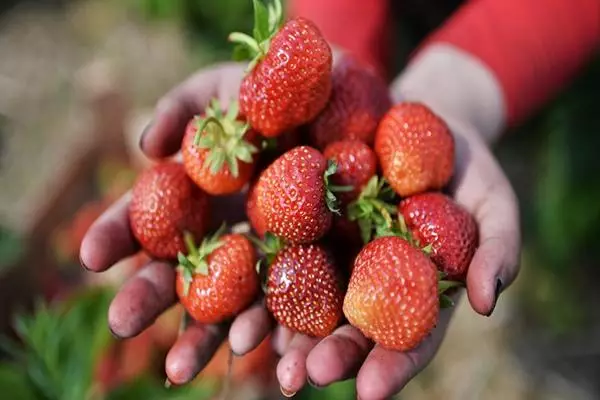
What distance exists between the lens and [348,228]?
0.95 metres

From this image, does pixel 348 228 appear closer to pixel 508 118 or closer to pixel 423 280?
pixel 423 280

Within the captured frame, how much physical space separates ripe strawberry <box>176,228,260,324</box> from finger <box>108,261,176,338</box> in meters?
0.03

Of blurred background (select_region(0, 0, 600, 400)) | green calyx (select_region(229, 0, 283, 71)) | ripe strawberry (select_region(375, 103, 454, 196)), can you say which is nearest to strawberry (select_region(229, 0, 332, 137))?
green calyx (select_region(229, 0, 283, 71))

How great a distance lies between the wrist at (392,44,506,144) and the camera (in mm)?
1312

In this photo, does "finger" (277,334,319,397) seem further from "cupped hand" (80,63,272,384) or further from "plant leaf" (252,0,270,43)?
"plant leaf" (252,0,270,43)

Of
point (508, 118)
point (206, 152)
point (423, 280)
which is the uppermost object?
point (206, 152)

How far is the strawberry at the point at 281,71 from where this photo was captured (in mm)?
908

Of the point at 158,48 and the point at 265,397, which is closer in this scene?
the point at 265,397

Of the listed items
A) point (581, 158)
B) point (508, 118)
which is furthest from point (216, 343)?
point (581, 158)

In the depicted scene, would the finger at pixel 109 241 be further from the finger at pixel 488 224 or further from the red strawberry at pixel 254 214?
the finger at pixel 488 224

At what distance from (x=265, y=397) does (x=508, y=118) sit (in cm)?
69

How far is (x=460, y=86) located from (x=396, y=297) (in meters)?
0.65

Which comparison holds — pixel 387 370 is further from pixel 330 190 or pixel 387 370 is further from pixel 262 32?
pixel 262 32

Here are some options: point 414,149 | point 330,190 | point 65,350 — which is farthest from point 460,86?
point 65,350
